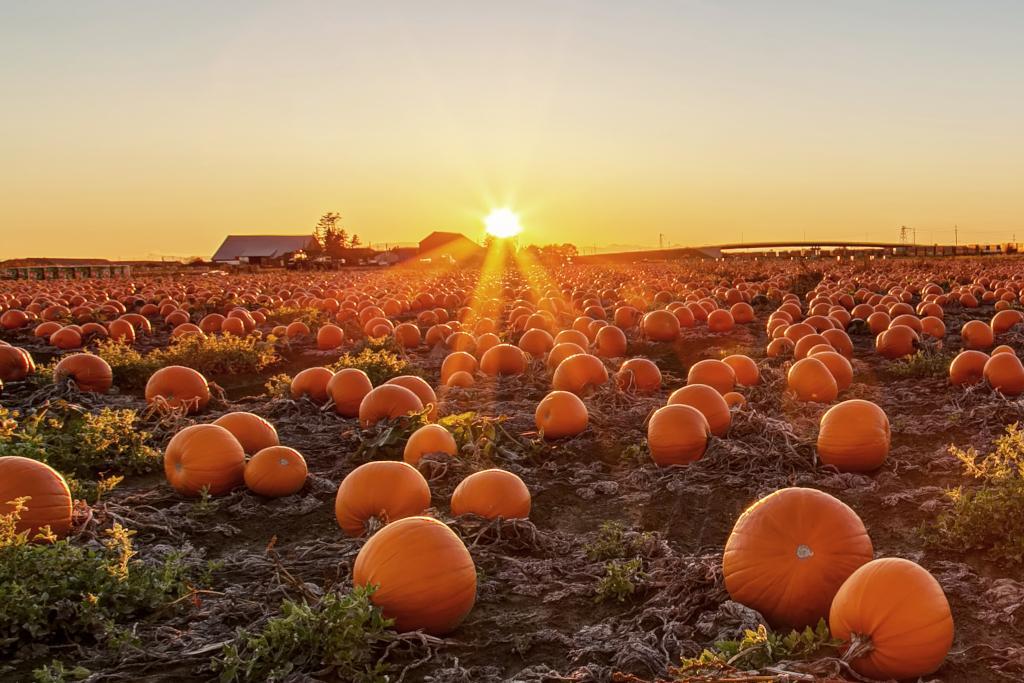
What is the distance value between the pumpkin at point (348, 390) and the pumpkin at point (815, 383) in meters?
5.15

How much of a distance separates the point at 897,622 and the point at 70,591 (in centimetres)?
415

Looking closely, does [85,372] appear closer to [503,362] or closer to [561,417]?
[503,362]

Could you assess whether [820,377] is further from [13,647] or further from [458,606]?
[13,647]

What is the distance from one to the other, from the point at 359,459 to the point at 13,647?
3718 mm

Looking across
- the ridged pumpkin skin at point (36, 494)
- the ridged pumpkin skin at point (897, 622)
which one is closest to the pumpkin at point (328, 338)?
the ridged pumpkin skin at point (36, 494)

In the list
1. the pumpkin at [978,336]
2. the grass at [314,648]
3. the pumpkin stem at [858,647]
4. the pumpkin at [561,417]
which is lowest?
the grass at [314,648]

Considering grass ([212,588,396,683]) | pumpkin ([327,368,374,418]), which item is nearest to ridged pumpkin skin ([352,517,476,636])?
grass ([212,588,396,683])

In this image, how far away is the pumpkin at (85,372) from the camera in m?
10.6

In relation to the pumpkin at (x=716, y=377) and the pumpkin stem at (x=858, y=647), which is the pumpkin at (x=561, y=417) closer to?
the pumpkin at (x=716, y=377)

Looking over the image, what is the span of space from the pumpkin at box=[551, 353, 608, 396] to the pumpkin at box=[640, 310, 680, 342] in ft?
18.2

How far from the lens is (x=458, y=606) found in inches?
170

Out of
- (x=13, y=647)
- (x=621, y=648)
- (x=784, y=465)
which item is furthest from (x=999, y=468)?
(x=13, y=647)

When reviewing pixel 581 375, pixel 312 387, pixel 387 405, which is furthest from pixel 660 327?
→ pixel 387 405

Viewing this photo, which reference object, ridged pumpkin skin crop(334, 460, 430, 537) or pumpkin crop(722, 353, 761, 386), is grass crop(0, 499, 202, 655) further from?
pumpkin crop(722, 353, 761, 386)
